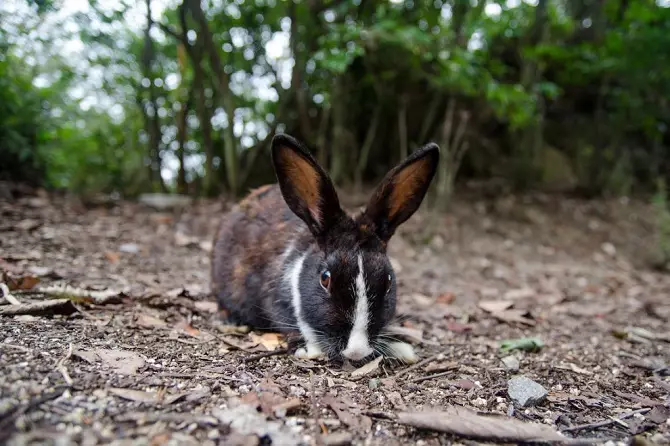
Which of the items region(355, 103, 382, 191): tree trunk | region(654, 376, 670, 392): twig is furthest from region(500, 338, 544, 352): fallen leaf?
region(355, 103, 382, 191): tree trunk

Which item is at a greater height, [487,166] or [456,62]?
[456,62]

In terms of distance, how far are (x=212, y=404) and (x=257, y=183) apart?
6677mm

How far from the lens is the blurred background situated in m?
6.41

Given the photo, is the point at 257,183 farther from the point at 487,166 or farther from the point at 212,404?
the point at 212,404

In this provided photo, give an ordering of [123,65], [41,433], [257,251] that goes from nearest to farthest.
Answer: [41,433] → [257,251] → [123,65]

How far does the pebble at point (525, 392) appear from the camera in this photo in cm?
264

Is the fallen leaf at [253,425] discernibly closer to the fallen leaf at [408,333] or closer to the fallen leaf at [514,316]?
the fallen leaf at [408,333]

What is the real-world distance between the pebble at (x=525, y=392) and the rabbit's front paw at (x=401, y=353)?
0.59m

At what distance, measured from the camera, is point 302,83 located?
7953 millimetres

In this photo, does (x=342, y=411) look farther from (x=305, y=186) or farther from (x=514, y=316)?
(x=514, y=316)

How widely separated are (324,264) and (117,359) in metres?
1.22

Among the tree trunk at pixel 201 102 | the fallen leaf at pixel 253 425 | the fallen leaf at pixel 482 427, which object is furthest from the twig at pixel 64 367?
the tree trunk at pixel 201 102

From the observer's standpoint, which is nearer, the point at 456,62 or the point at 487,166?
the point at 456,62

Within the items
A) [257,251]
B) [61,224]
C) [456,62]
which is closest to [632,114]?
[456,62]
